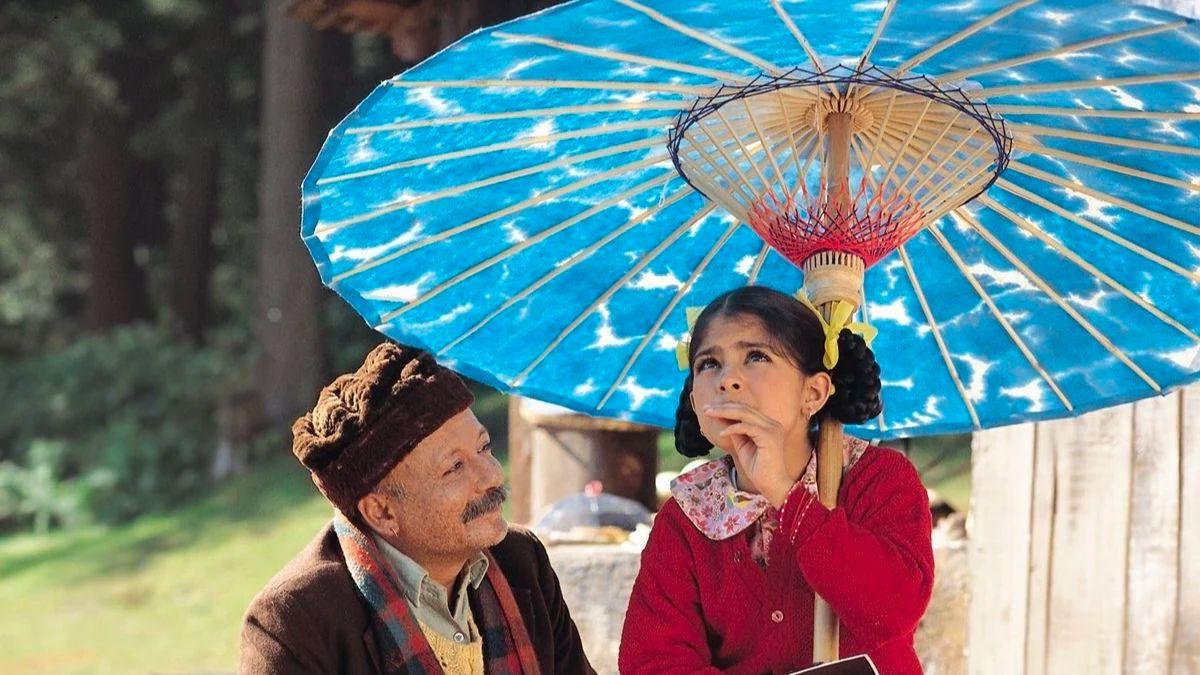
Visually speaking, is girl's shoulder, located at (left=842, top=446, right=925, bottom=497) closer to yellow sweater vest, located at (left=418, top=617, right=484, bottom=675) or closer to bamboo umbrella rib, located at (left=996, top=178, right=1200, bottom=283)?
bamboo umbrella rib, located at (left=996, top=178, right=1200, bottom=283)

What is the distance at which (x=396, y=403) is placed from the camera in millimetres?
2922

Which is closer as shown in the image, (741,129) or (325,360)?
(741,129)

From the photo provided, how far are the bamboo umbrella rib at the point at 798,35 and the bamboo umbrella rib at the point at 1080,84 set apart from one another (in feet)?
0.92

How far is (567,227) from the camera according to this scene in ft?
10.7

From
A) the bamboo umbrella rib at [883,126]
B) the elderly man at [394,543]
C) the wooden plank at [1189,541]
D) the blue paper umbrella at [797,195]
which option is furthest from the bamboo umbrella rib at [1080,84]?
the wooden plank at [1189,541]

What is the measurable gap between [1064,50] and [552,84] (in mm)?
793

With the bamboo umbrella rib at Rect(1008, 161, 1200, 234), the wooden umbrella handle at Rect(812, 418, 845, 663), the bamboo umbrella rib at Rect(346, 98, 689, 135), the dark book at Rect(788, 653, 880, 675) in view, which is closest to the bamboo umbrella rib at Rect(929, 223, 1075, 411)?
the bamboo umbrella rib at Rect(1008, 161, 1200, 234)

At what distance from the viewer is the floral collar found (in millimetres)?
2764

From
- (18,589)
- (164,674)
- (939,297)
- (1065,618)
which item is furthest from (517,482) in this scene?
(18,589)

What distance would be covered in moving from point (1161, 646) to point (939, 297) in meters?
1.51

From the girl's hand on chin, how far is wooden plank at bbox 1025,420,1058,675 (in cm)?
189

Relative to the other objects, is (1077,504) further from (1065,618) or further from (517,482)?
(517,482)

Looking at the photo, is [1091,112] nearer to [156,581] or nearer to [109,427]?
[156,581]

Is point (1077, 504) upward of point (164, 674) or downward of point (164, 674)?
upward
